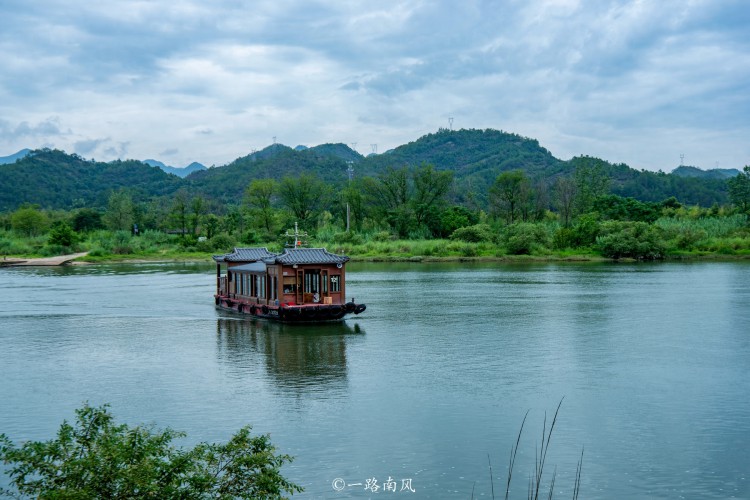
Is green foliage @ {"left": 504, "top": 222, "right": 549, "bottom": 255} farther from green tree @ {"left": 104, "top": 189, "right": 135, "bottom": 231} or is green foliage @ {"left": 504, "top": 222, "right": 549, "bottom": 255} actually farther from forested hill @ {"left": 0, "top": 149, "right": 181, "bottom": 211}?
forested hill @ {"left": 0, "top": 149, "right": 181, "bottom": 211}

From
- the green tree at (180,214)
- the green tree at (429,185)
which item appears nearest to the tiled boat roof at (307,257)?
the green tree at (429,185)

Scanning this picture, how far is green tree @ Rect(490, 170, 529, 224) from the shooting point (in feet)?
243

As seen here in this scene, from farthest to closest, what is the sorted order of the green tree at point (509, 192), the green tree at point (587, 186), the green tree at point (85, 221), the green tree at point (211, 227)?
the green tree at point (85, 221), the green tree at point (587, 186), the green tree at point (509, 192), the green tree at point (211, 227)

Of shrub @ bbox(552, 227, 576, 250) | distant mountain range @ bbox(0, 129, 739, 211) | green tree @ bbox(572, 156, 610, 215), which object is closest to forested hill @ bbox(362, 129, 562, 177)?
A: distant mountain range @ bbox(0, 129, 739, 211)

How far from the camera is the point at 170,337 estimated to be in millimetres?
24156

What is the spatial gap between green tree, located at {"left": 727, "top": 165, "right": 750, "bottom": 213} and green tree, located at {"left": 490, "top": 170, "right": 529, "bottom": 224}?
19403mm

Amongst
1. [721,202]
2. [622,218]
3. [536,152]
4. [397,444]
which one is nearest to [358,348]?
[397,444]

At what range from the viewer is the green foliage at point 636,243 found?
5881 centimetres

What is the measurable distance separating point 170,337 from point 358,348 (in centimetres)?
667

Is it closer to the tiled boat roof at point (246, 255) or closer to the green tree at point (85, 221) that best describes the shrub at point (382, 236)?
the green tree at point (85, 221)

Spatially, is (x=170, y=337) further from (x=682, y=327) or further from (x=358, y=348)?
(x=682, y=327)

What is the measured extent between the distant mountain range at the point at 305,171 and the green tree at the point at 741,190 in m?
27.9

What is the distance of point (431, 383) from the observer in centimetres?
1700

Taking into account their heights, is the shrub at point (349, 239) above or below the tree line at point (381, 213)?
below
